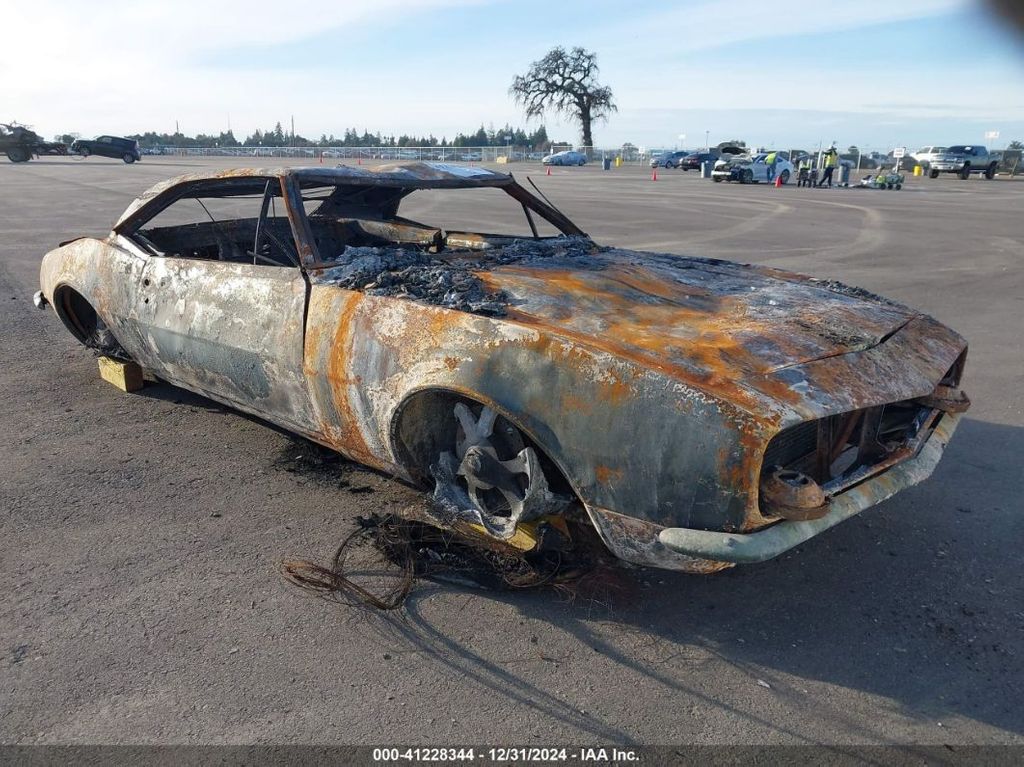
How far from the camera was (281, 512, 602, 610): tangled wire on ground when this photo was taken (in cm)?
271

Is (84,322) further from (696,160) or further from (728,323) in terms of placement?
(696,160)

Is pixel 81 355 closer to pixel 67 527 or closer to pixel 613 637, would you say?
pixel 67 527

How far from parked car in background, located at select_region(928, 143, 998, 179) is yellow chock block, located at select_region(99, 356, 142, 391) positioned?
39.6m

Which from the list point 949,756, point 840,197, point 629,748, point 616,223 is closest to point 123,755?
point 629,748

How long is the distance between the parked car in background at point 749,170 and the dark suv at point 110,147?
2727cm

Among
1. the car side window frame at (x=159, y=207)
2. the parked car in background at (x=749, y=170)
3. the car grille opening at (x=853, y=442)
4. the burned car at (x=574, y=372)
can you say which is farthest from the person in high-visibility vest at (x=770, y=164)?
the car grille opening at (x=853, y=442)

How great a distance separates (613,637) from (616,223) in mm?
12350

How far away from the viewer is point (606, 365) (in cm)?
234

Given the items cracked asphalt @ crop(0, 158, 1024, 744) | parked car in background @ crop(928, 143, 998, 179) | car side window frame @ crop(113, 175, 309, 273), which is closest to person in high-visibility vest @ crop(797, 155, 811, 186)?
parked car in background @ crop(928, 143, 998, 179)

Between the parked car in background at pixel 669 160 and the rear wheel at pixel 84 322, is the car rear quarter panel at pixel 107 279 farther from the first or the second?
the parked car in background at pixel 669 160

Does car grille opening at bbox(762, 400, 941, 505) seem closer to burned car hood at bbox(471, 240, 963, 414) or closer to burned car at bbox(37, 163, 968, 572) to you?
burned car at bbox(37, 163, 968, 572)

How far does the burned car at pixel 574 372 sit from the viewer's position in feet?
7.45

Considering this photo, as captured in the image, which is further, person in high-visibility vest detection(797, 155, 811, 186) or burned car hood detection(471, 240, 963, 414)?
person in high-visibility vest detection(797, 155, 811, 186)

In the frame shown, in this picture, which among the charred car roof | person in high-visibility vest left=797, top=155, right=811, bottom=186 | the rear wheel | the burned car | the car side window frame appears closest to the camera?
the burned car
